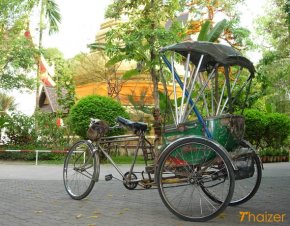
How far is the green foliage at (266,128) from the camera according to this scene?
20.7 meters

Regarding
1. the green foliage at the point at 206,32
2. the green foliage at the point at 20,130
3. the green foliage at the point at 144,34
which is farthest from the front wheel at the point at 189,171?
the green foliage at the point at 20,130

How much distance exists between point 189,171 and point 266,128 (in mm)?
16695

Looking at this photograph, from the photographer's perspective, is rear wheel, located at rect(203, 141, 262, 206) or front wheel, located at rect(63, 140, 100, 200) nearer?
rear wheel, located at rect(203, 141, 262, 206)

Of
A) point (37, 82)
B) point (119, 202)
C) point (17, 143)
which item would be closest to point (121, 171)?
point (119, 202)

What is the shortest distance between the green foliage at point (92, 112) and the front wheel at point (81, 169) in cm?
1064

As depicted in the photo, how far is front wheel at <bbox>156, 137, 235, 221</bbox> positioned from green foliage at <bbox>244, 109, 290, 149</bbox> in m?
15.4

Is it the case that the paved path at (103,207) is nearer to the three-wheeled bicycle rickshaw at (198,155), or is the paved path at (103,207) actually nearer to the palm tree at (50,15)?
the three-wheeled bicycle rickshaw at (198,155)

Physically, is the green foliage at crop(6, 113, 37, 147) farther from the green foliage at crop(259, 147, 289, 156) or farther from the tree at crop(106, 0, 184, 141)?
the green foliage at crop(259, 147, 289, 156)

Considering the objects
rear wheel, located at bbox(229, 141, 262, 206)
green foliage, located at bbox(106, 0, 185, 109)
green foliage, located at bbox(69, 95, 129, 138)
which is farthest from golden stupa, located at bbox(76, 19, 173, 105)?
rear wheel, located at bbox(229, 141, 262, 206)

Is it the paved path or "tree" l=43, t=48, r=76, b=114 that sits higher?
"tree" l=43, t=48, r=76, b=114

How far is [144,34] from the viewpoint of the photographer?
16.8 meters

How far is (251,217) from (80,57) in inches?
953

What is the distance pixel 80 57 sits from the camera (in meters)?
28.8

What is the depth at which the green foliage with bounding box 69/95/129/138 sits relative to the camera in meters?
18.2
